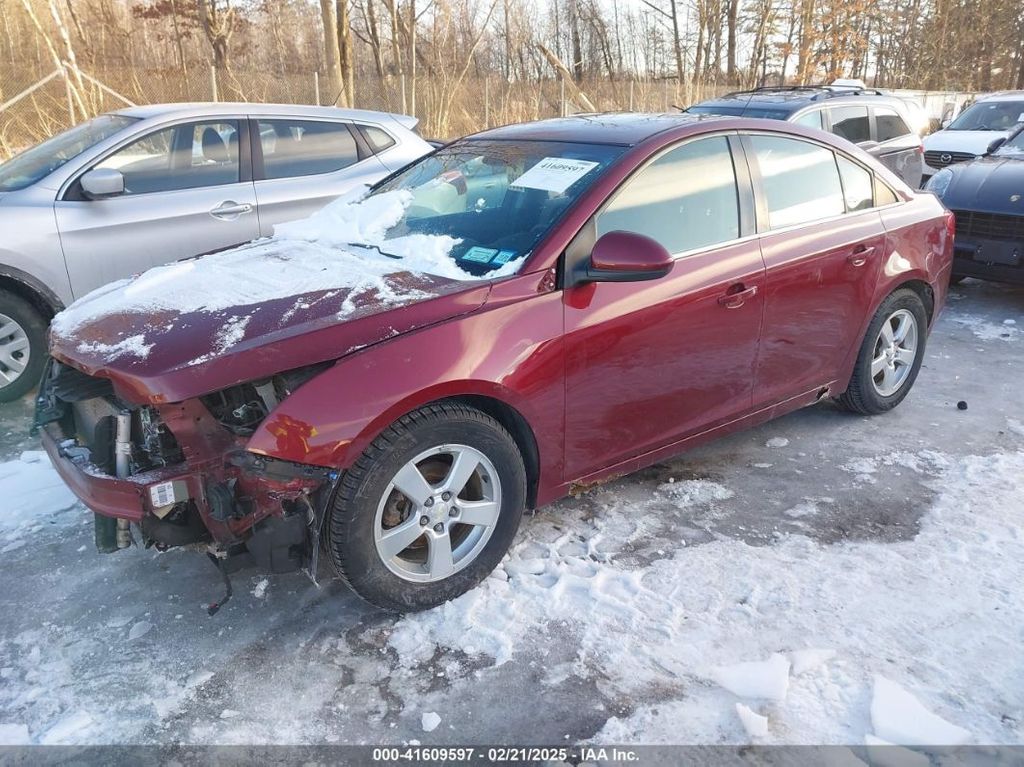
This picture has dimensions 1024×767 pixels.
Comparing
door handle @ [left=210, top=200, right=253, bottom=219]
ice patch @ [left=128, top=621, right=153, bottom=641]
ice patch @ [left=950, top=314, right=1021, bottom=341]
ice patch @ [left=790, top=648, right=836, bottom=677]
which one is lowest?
ice patch @ [left=790, top=648, right=836, bottom=677]

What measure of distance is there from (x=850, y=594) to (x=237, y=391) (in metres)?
2.37

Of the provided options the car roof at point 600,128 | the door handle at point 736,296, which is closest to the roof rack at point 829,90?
the car roof at point 600,128

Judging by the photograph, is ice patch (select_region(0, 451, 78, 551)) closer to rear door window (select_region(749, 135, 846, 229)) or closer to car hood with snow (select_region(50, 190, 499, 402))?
car hood with snow (select_region(50, 190, 499, 402))

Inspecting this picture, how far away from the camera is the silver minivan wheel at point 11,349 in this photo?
480 cm

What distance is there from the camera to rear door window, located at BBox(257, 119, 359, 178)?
227 inches

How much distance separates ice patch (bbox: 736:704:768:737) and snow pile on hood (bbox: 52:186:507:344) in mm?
1698

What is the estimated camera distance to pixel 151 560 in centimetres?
326

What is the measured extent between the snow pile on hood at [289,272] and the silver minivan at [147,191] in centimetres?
109

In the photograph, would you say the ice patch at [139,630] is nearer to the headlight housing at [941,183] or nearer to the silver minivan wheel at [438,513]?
the silver minivan wheel at [438,513]

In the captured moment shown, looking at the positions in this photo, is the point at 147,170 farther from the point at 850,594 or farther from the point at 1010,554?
the point at 1010,554

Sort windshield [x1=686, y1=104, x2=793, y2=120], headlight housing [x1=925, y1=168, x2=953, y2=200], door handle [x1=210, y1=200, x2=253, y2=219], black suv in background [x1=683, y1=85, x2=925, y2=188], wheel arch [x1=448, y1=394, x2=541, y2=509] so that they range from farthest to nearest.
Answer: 1. black suv in background [x1=683, y1=85, x2=925, y2=188]
2. windshield [x1=686, y1=104, x2=793, y2=120]
3. headlight housing [x1=925, y1=168, x2=953, y2=200]
4. door handle [x1=210, y1=200, x2=253, y2=219]
5. wheel arch [x1=448, y1=394, x2=541, y2=509]

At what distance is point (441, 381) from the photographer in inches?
105

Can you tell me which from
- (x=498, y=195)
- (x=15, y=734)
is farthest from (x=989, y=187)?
(x=15, y=734)

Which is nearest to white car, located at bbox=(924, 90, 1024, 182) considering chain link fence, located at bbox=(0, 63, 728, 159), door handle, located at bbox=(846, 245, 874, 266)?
chain link fence, located at bbox=(0, 63, 728, 159)
